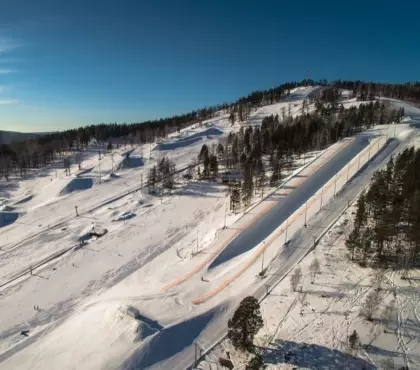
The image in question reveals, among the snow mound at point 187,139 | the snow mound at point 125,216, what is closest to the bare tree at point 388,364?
the snow mound at point 125,216

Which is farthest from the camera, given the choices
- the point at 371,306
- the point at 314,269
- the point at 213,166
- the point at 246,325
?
the point at 213,166

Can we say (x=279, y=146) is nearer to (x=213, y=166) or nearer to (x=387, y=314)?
(x=213, y=166)

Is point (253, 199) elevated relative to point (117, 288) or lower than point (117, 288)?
elevated

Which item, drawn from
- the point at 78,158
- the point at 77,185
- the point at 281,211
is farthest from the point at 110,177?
the point at 281,211

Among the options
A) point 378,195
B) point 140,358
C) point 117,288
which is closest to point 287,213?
point 378,195

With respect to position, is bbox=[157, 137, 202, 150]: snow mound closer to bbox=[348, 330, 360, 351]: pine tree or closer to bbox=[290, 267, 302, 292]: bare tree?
bbox=[290, 267, 302, 292]: bare tree

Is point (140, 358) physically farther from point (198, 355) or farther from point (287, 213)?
point (287, 213)
